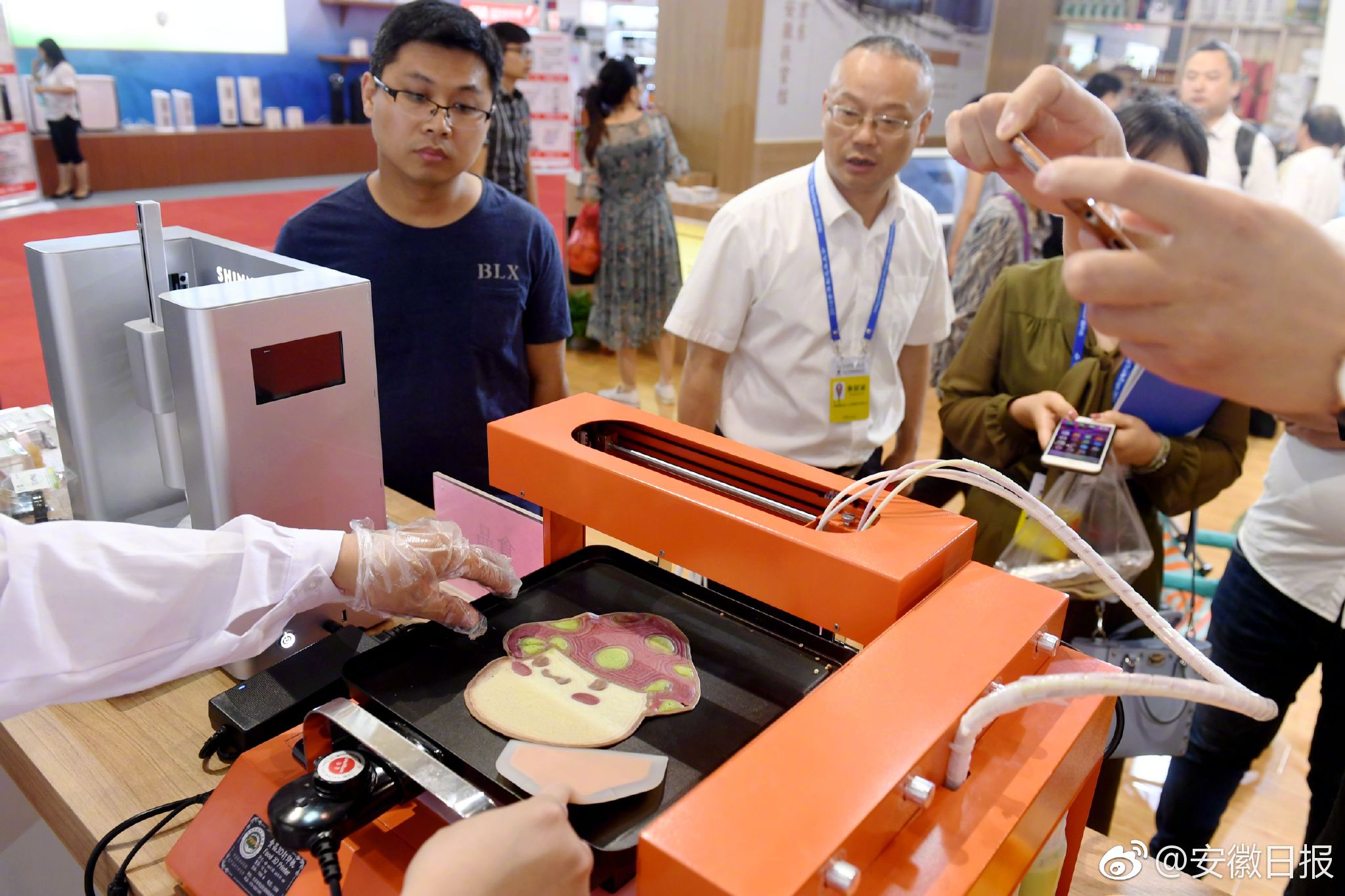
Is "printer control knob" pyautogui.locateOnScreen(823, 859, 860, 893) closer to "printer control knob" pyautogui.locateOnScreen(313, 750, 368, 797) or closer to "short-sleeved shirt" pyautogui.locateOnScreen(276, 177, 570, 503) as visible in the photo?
"printer control knob" pyautogui.locateOnScreen(313, 750, 368, 797)

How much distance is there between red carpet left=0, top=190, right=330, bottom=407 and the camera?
1.66 m

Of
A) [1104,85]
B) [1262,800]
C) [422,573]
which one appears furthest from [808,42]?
[422,573]

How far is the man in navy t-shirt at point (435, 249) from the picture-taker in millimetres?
1636

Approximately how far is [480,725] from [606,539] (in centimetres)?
71

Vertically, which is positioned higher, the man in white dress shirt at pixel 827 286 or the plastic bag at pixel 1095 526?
the man in white dress shirt at pixel 827 286

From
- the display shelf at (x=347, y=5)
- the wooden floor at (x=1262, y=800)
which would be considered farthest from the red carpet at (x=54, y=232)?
the wooden floor at (x=1262, y=800)

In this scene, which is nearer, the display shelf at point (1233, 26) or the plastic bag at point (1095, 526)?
the plastic bag at point (1095, 526)

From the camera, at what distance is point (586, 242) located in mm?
4688

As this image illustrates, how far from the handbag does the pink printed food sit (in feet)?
3.20

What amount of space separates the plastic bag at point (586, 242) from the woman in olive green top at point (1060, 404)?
3.05m

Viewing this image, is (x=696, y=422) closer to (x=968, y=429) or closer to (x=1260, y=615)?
(x=968, y=429)

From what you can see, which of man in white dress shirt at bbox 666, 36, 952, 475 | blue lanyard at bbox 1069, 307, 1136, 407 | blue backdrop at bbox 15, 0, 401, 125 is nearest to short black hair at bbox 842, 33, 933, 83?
man in white dress shirt at bbox 666, 36, 952, 475

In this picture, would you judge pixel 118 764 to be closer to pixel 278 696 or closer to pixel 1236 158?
pixel 278 696

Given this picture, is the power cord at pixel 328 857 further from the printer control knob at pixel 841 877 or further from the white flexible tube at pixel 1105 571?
the white flexible tube at pixel 1105 571
